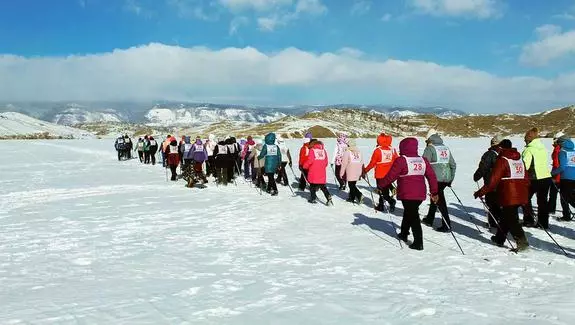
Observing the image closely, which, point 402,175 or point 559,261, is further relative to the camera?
point 402,175

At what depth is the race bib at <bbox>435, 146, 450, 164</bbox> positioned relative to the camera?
1065 centimetres

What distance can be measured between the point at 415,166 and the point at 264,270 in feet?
11.4

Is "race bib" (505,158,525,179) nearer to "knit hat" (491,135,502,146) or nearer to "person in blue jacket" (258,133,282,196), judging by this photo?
"knit hat" (491,135,502,146)

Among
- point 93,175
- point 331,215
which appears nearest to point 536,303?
point 331,215

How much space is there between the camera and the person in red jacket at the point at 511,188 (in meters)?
8.55

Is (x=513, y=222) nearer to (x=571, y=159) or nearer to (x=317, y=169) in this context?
(x=571, y=159)

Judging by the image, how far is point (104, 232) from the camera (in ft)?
34.4

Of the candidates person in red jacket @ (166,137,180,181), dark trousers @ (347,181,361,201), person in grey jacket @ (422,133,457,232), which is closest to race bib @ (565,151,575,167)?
person in grey jacket @ (422,133,457,232)

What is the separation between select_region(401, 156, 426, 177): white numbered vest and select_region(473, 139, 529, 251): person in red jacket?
3.91 feet

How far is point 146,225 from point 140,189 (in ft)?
24.4

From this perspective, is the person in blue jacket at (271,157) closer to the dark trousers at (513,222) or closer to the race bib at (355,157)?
the race bib at (355,157)

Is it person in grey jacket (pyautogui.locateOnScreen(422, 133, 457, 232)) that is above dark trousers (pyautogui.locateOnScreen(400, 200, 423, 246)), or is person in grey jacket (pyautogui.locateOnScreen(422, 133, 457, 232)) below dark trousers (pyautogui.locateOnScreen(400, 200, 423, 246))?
above

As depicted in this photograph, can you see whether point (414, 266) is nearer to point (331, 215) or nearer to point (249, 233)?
point (249, 233)

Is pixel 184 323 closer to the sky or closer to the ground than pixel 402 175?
closer to the ground
